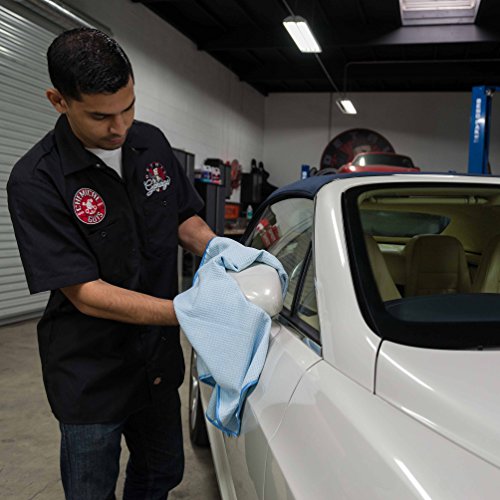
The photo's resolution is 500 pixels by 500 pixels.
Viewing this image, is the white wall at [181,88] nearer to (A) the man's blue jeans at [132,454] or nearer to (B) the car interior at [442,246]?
(B) the car interior at [442,246]

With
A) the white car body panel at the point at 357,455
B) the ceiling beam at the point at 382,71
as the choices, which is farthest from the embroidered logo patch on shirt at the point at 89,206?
the ceiling beam at the point at 382,71

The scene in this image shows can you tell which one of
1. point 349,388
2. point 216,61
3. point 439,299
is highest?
point 216,61

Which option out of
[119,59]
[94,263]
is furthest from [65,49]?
[94,263]

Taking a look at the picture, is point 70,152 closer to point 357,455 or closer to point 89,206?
point 89,206

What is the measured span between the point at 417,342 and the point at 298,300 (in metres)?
0.43

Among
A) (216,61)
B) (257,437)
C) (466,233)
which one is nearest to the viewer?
(257,437)

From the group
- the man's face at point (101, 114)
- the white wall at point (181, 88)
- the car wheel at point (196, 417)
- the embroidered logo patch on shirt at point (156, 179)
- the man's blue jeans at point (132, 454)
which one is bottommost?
the car wheel at point (196, 417)

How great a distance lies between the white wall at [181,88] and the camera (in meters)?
6.69

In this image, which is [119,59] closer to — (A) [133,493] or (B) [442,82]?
(A) [133,493]

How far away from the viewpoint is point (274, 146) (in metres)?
13.2

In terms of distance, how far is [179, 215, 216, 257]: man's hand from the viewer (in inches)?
61.2

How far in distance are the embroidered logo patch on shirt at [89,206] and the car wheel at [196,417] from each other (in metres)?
1.22

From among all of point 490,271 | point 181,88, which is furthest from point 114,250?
point 181,88

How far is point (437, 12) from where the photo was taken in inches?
313
